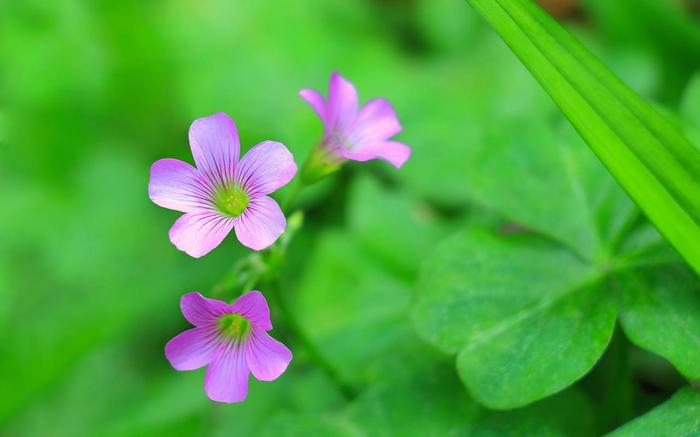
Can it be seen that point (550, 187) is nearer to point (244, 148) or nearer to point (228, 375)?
point (228, 375)

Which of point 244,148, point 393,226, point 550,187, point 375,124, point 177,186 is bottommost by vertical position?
point 550,187

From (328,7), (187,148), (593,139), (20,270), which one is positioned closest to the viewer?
(593,139)

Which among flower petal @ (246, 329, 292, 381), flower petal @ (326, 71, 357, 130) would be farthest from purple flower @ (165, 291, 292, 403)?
flower petal @ (326, 71, 357, 130)

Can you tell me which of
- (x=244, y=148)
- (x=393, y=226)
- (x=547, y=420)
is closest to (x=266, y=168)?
(x=547, y=420)

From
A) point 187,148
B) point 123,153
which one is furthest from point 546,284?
point 123,153

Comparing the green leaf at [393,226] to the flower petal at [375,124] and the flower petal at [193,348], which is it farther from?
the flower petal at [193,348]

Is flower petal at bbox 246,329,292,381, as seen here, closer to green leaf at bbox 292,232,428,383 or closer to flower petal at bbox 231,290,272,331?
flower petal at bbox 231,290,272,331

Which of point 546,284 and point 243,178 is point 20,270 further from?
point 546,284

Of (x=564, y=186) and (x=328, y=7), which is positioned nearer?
(x=564, y=186)
